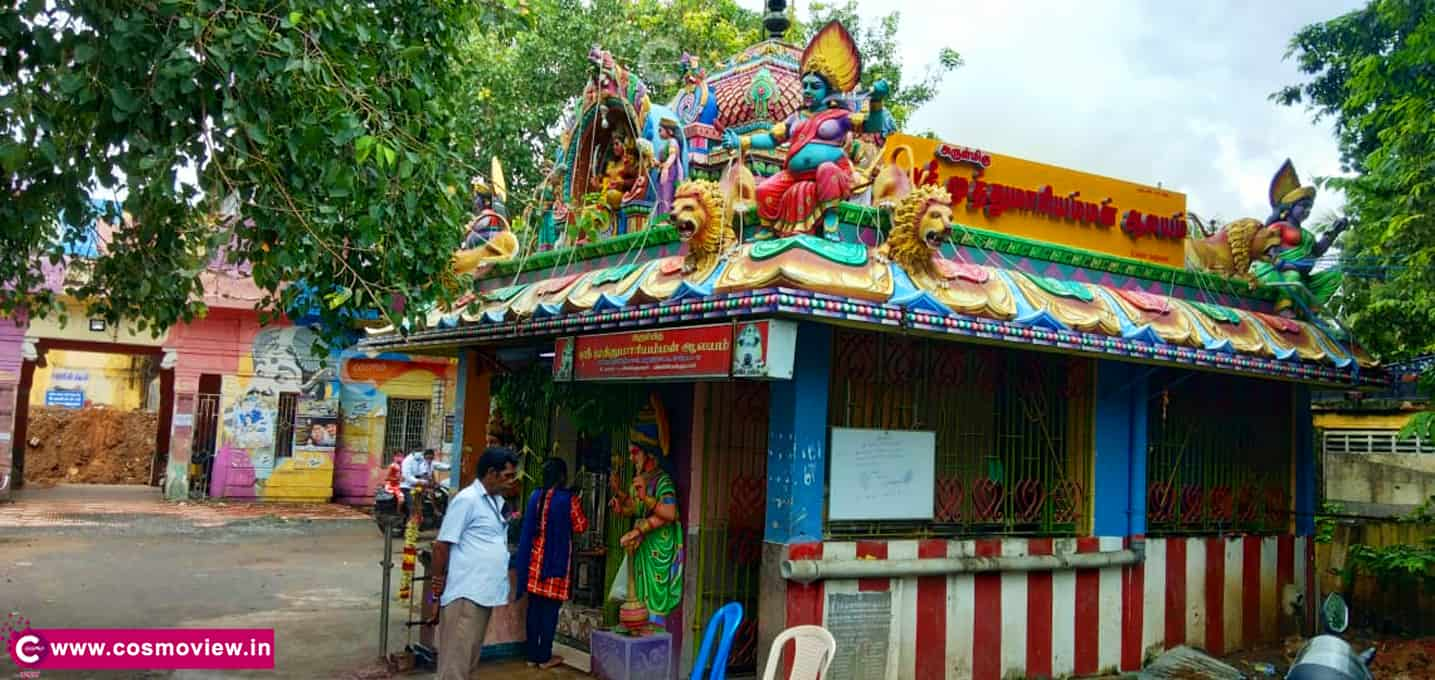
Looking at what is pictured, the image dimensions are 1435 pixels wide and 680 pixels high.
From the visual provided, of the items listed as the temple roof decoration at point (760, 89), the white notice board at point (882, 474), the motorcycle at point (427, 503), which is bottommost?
the motorcycle at point (427, 503)

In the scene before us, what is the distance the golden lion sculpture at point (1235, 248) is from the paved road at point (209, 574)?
6.49m

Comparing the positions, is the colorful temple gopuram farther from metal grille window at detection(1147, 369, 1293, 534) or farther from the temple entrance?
the temple entrance

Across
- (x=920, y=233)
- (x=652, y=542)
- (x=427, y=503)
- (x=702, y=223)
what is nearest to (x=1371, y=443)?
(x=920, y=233)

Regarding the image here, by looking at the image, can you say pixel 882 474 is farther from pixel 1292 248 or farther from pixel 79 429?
pixel 79 429

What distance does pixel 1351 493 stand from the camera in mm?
15570

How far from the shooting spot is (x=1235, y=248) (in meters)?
9.35

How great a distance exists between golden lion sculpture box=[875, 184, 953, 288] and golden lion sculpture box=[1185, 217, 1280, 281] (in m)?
3.59

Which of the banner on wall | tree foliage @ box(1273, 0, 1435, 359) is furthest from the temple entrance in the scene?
tree foliage @ box(1273, 0, 1435, 359)

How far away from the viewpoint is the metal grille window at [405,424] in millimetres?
22609

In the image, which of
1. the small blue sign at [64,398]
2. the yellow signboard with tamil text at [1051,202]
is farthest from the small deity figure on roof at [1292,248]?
the small blue sign at [64,398]

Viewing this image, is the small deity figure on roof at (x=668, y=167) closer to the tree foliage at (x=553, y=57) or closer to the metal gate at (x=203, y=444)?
the tree foliage at (x=553, y=57)

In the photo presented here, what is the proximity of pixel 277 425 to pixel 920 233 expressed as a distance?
17787 millimetres

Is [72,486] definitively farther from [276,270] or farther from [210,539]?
[276,270]

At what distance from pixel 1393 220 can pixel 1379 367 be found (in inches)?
58.2
